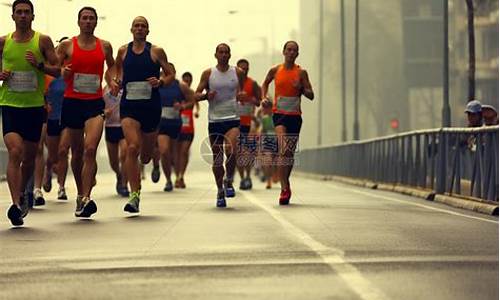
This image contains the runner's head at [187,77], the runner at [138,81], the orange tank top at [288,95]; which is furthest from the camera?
the runner's head at [187,77]

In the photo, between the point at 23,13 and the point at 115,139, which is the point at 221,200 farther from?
the point at 23,13

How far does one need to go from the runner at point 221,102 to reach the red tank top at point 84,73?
346 cm

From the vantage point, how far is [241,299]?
7.53 m

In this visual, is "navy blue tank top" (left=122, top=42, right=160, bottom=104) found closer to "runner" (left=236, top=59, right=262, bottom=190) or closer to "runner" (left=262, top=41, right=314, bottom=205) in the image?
"runner" (left=262, top=41, right=314, bottom=205)

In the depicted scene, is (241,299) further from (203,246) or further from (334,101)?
(334,101)

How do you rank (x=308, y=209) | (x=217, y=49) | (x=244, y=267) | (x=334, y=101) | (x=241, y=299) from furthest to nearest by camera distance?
(x=334, y=101) < (x=217, y=49) < (x=308, y=209) < (x=244, y=267) < (x=241, y=299)

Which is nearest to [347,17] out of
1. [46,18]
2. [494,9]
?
[494,9]

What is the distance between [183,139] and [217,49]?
7.06 m

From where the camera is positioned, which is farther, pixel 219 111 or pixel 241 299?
pixel 219 111

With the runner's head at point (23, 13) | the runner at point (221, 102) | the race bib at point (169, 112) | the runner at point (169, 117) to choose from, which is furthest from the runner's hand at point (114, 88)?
the race bib at point (169, 112)

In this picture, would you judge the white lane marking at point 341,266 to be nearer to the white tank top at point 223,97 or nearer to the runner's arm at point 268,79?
the white tank top at point 223,97

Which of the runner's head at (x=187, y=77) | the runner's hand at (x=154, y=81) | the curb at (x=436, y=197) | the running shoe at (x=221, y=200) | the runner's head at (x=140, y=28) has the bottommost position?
the curb at (x=436, y=197)

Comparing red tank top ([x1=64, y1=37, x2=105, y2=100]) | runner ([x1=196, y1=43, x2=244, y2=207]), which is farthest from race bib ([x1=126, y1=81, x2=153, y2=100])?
runner ([x1=196, y1=43, x2=244, y2=207])

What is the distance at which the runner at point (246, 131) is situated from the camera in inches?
880
